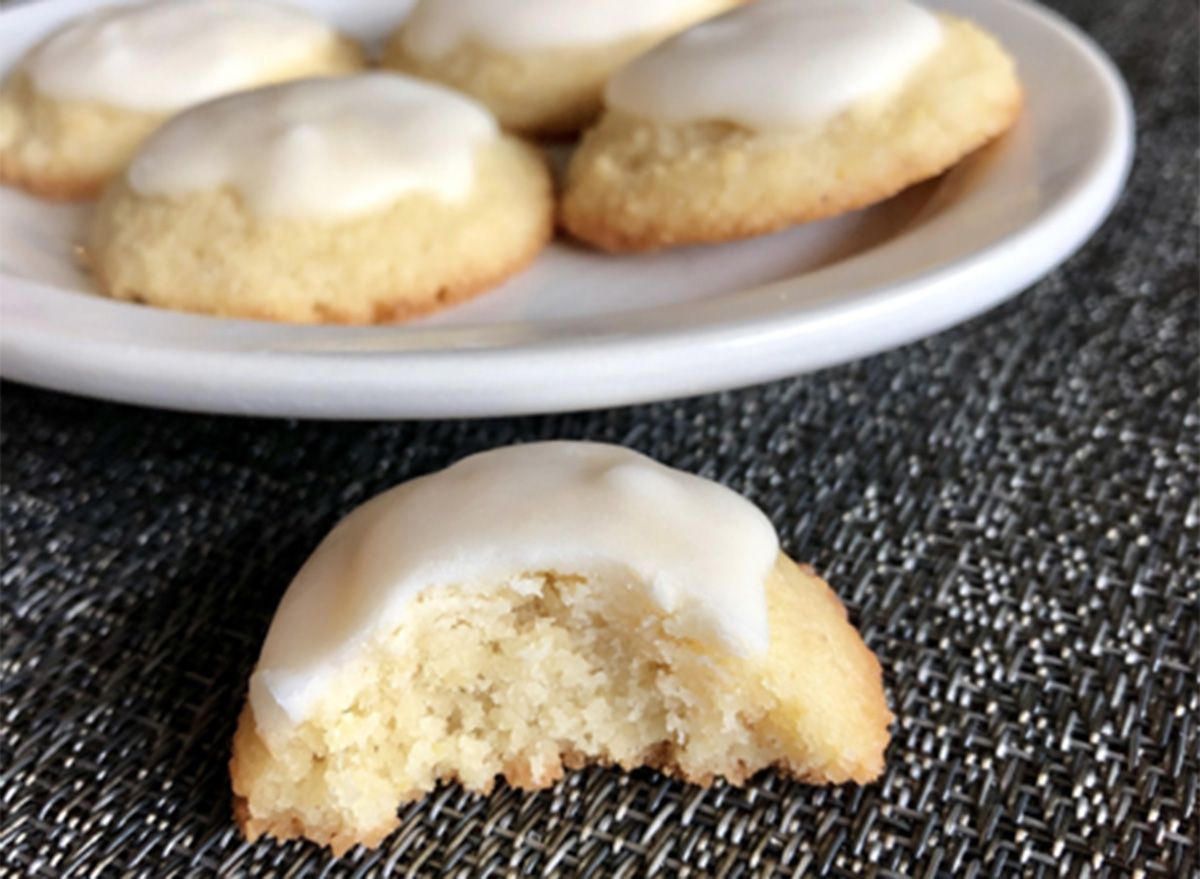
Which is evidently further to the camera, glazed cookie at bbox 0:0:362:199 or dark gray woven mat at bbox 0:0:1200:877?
glazed cookie at bbox 0:0:362:199

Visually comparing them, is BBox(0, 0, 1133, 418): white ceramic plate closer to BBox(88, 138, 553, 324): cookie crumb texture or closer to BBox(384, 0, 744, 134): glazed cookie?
BBox(88, 138, 553, 324): cookie crumb texture

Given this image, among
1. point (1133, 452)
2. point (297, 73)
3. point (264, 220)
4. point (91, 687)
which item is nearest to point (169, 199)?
point (264, 220)

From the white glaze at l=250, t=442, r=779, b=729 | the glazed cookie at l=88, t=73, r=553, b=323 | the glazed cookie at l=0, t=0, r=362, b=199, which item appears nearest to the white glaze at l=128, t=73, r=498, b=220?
the glazed cookie at l=88, t=73, r=553, b=323

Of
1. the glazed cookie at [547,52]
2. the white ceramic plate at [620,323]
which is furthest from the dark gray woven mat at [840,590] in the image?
the glazed cookie at [547,52]

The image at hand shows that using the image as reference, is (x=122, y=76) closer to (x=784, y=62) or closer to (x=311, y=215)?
(x=311, y=215)

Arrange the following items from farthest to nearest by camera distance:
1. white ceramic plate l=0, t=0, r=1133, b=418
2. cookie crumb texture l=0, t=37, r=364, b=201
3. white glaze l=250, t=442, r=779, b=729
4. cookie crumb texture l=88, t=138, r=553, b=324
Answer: cookie crumb texture l=0, t=37, r=364, b=201, cookie crumb texture l=88, t=138, r=553, b=324, white ceramic plate l=0, t=0, r=1133, b=418, white glaze l=250, t=442, r=779, b=729

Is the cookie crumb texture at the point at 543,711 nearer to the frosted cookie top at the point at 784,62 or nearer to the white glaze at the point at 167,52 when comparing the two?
the frosted cookie top at the point at 784,62

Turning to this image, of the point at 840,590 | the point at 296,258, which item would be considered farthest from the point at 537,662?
the point at 296,258
